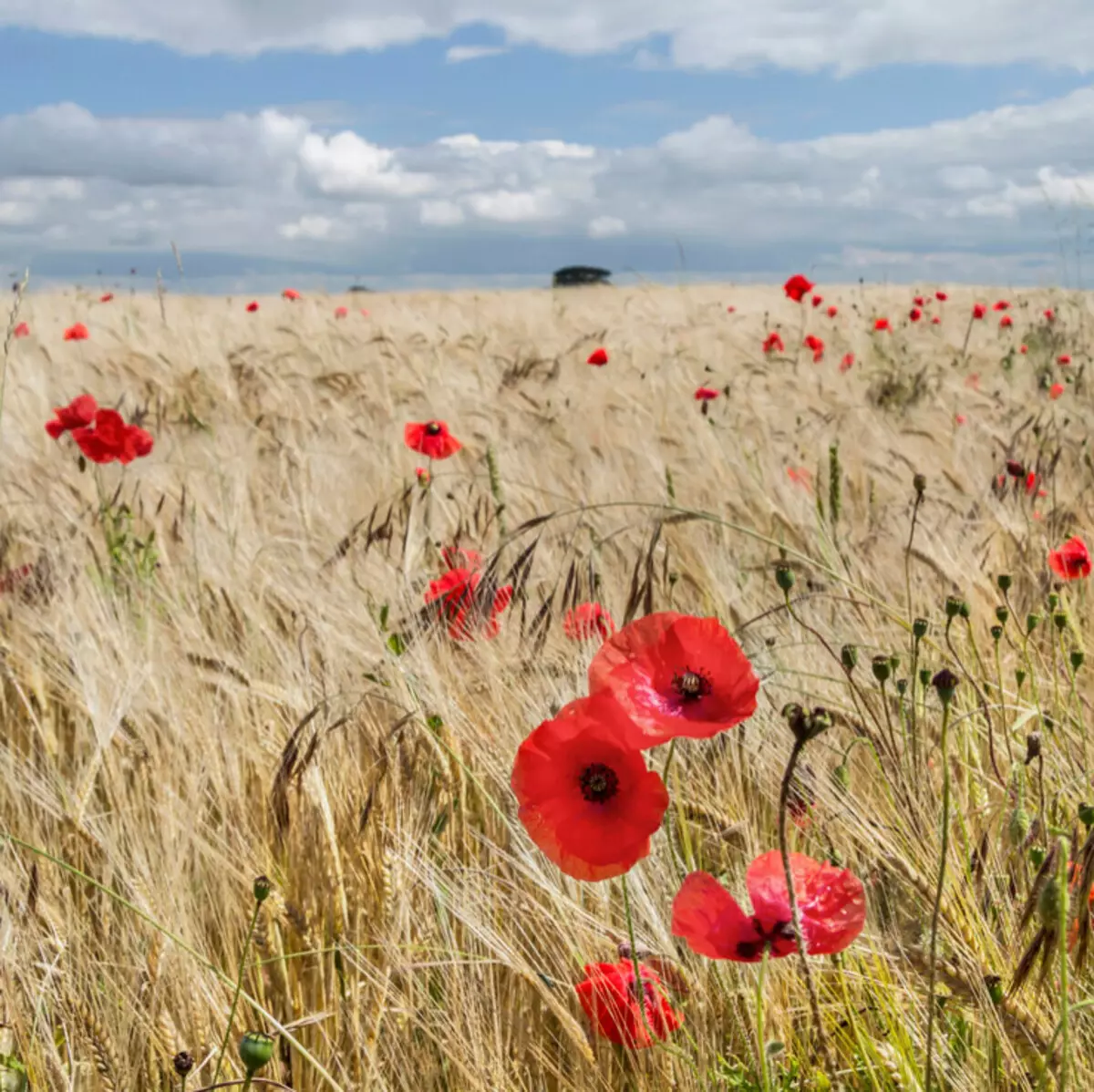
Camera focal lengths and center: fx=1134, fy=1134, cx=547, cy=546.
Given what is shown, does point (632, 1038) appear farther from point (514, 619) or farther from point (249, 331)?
point (249, 331)

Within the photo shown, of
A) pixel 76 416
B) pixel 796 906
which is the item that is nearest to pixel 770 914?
pixel 796 906

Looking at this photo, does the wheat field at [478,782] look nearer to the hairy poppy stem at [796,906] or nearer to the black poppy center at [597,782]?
the hairy poppy stem at [796,906]

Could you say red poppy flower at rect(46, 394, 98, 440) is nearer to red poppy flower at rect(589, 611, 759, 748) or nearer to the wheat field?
the wheat field

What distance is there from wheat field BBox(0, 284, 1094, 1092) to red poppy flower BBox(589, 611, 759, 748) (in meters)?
0.20

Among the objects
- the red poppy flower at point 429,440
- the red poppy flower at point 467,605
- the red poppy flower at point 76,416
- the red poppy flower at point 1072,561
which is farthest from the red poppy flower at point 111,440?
the red poppy flower at point 1072,561

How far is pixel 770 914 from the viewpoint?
860 mm

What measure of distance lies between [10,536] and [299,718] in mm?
1282

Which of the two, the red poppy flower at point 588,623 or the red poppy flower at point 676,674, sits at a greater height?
the red poppy flower at point 676,674

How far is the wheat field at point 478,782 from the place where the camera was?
97 centimetres

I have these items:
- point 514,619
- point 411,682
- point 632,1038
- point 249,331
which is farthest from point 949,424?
point 249,331

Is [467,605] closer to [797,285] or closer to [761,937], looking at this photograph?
[761,937]

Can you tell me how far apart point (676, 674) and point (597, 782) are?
0.33 ft

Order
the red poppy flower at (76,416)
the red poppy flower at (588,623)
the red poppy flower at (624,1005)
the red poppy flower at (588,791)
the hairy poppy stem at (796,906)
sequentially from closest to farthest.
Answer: the hairy poppy stem at (796,906), the red poppy flower at (588,791), the red poppy flower at (624,1005), the red poppy flower at (588,623), the red poppy flower at (76,416)

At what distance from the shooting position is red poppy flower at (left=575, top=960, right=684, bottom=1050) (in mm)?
911
